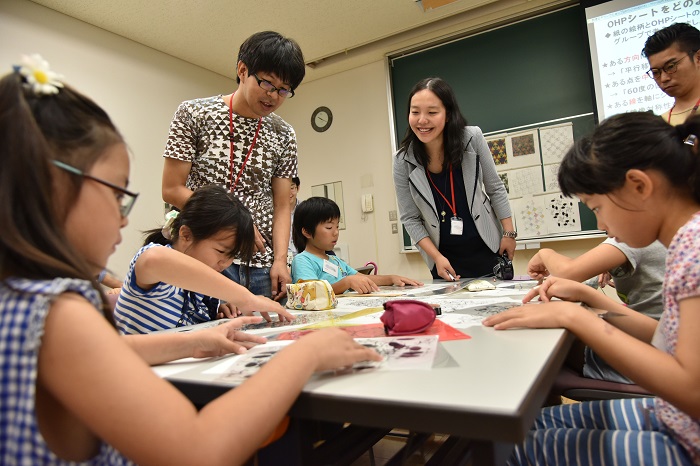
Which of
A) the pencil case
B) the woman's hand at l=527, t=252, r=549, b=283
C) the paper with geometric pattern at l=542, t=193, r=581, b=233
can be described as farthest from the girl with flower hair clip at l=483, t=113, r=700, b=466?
the paper with geometric pattern at l=542, t=193, r=581, b=233

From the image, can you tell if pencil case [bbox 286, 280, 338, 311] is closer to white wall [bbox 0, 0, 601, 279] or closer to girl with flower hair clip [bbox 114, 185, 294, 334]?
girl with flower hair clip [bbox 114, 185, 294, 334]

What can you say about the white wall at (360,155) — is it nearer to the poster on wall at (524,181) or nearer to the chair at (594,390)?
the poster on wall at (524,181)

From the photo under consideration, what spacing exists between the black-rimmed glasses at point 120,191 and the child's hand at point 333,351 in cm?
31

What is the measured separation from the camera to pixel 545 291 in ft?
3.54

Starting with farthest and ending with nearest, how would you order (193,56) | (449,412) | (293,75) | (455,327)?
(193,56)
(293,75)
(455,327)
(449,412)

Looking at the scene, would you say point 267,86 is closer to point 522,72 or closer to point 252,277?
point 252,277

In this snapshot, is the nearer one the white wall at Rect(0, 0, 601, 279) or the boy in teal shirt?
the boy in teal shirt

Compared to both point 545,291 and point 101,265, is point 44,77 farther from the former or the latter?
point 545,291

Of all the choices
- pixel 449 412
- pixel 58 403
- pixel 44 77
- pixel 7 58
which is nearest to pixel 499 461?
pixel 449 412

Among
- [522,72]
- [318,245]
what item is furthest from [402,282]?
[522,72]

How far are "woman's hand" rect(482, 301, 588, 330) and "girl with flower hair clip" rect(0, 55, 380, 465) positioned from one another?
395 mm

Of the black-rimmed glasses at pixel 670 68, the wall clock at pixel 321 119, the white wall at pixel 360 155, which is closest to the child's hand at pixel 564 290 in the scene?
the black-rimmed glasses at pixel 670 68

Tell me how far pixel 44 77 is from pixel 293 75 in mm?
1189

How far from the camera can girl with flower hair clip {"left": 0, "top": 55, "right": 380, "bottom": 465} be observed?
1.52 feet
